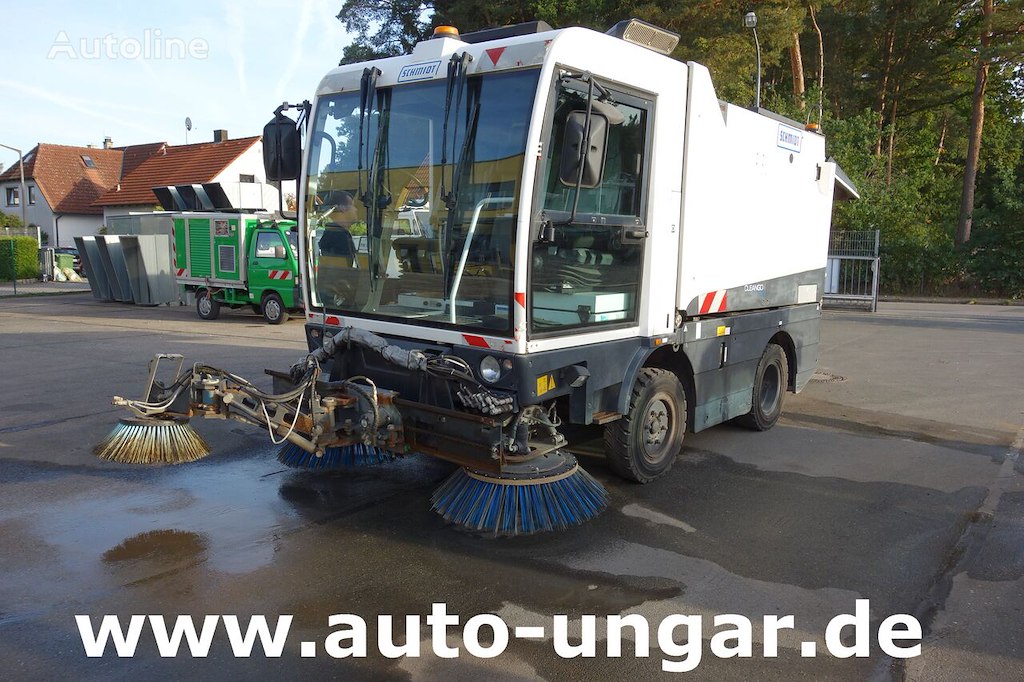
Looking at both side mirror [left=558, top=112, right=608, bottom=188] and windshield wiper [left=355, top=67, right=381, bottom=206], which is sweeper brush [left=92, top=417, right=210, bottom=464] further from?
side mirror [left=558, top=112, right=608, bottom=188]

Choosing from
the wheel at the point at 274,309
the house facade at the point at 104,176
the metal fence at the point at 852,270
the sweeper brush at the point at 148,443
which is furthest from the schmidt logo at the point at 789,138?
the house facade at the point at 104,176

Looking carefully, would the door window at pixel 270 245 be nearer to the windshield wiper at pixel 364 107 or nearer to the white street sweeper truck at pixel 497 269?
the white street sweeper truck at pixel 497 269

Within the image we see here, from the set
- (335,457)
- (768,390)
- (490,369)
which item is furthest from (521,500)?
(768,390)

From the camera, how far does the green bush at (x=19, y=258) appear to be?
28.4 m

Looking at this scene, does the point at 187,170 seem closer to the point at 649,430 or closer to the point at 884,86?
the point at 884,86

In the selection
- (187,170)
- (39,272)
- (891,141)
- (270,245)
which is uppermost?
(891,141)

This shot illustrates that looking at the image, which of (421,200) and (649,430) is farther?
(649,430)

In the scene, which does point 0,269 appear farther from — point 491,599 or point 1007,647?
point 1007,647

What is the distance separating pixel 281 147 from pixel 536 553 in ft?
10.7

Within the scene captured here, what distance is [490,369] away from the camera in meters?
4.57

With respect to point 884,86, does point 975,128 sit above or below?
below

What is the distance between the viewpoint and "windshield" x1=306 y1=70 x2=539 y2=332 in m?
4.52

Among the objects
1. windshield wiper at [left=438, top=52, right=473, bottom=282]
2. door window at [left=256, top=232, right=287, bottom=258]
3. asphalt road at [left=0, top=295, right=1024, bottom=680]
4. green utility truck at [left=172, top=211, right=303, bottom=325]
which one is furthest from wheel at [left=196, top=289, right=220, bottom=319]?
windshield wiper at [left=438, top=52, right=473, bottom=282]

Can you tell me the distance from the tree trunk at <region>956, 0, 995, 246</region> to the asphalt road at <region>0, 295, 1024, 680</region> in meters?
22.3
